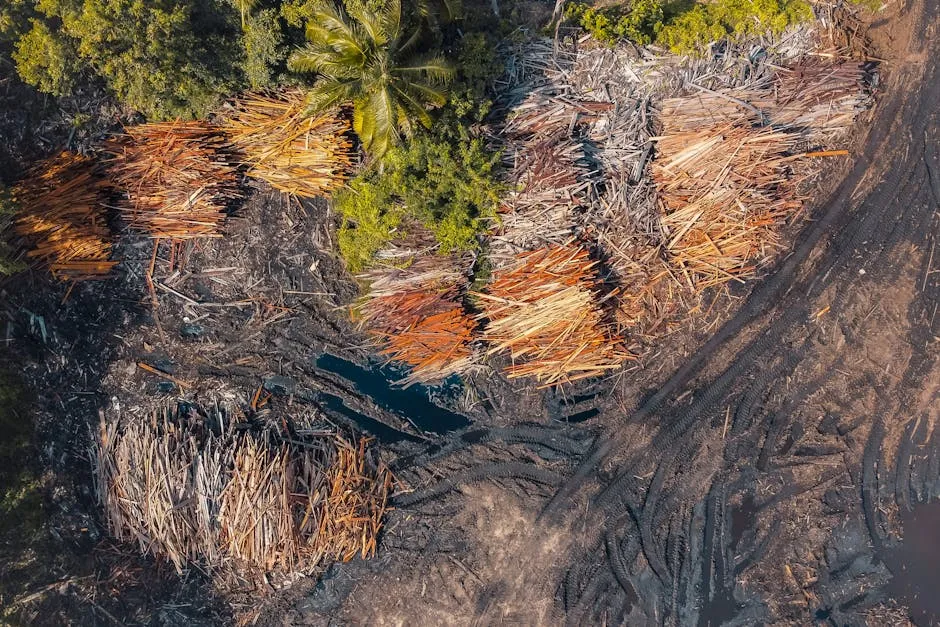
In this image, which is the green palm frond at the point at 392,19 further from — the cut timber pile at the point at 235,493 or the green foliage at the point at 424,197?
the cut timber pile at the point at 235,493

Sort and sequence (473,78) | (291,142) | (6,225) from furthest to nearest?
1. (291,142)
2. (473,78)
3. (6,225)

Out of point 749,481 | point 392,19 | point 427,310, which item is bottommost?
point 749,481

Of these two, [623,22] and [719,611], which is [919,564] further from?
[623,22]

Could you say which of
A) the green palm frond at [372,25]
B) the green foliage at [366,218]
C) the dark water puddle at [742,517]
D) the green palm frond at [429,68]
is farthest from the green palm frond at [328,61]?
the dark water puddle at [742,517]

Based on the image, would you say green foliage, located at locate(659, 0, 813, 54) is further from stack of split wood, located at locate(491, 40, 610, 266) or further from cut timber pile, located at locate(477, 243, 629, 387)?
cut timber pile, located at locate(477, 243, 629, 387)

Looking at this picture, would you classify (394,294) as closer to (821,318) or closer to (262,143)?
(262,143)

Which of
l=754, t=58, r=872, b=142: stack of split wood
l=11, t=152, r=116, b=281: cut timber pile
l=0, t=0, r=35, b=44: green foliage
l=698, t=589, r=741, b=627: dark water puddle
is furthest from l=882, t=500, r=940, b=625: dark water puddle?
l=0, t=0, r=35, b=44: green foliage

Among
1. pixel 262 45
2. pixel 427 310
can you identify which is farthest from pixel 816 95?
pixel 262 45
